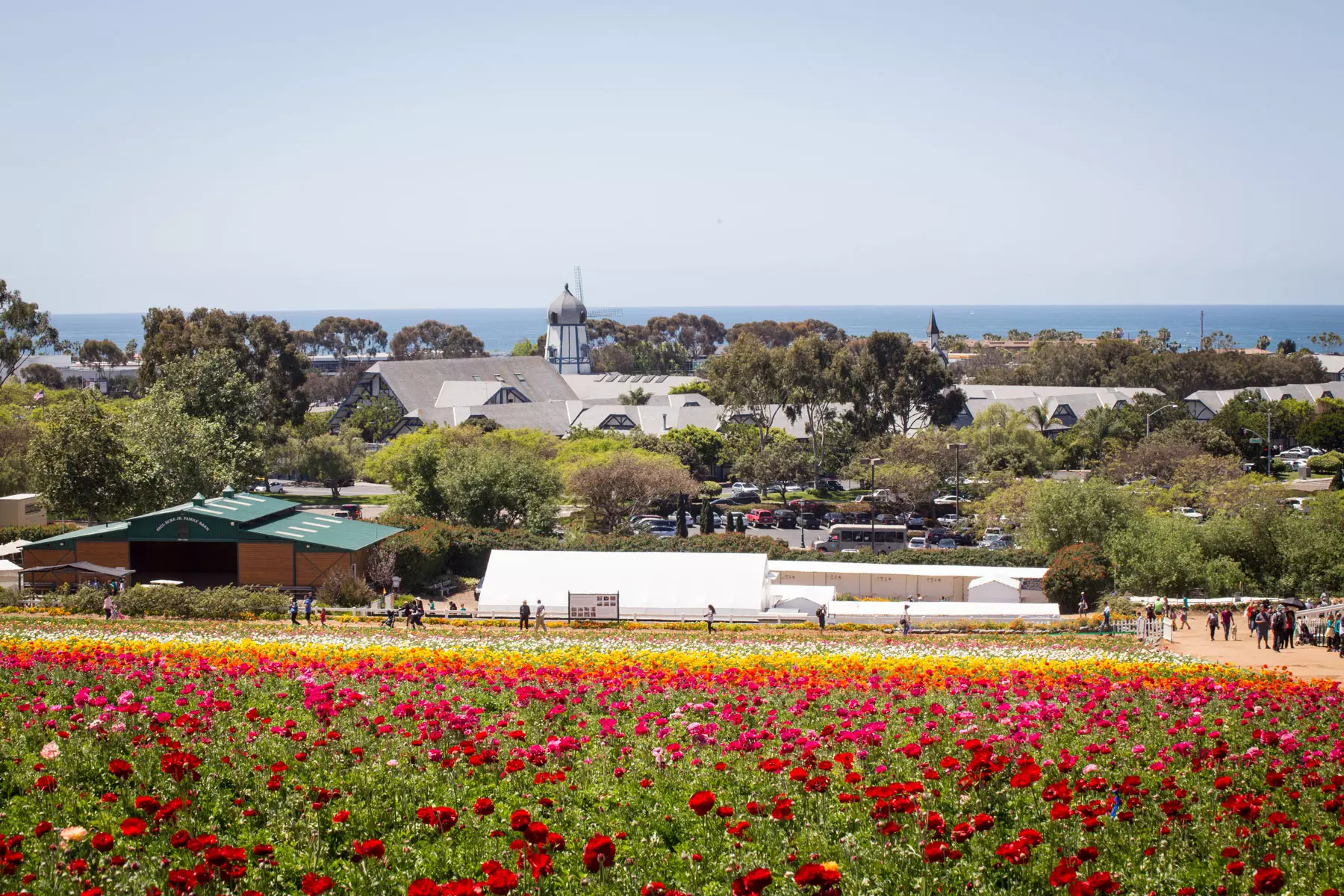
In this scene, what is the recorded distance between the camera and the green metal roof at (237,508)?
3866cm

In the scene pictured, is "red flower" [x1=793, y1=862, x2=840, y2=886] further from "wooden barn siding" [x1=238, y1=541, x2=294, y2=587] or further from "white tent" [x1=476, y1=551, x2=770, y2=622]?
"wooden barn siding" [x1=238, y1=541, x2=294, y2=587]

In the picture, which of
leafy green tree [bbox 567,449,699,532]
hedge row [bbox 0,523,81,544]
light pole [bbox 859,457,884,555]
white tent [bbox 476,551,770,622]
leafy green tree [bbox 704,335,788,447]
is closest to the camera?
white tent [bbox 476,551,770,622]

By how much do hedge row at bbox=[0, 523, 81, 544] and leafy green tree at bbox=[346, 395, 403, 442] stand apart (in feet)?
171

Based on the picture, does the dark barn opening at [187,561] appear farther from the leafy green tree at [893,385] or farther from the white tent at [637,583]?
the leafy green tree at [893,385]

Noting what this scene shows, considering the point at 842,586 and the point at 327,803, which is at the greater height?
the point at 327,803

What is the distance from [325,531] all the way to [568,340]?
119780 mm

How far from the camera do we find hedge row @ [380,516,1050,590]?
45.9 m

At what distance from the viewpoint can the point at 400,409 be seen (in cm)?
10675

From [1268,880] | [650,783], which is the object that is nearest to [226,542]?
[650,783]

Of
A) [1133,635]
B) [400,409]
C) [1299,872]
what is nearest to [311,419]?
[400,409]

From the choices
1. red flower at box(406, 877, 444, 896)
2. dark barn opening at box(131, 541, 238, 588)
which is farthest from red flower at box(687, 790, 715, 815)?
dark barn opening at box(131, 541, 238, 588)

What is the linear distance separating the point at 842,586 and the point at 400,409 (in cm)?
7071

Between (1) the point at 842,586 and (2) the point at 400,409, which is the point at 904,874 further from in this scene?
(2) the point at 400,409

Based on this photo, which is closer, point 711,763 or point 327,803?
point 327,803
